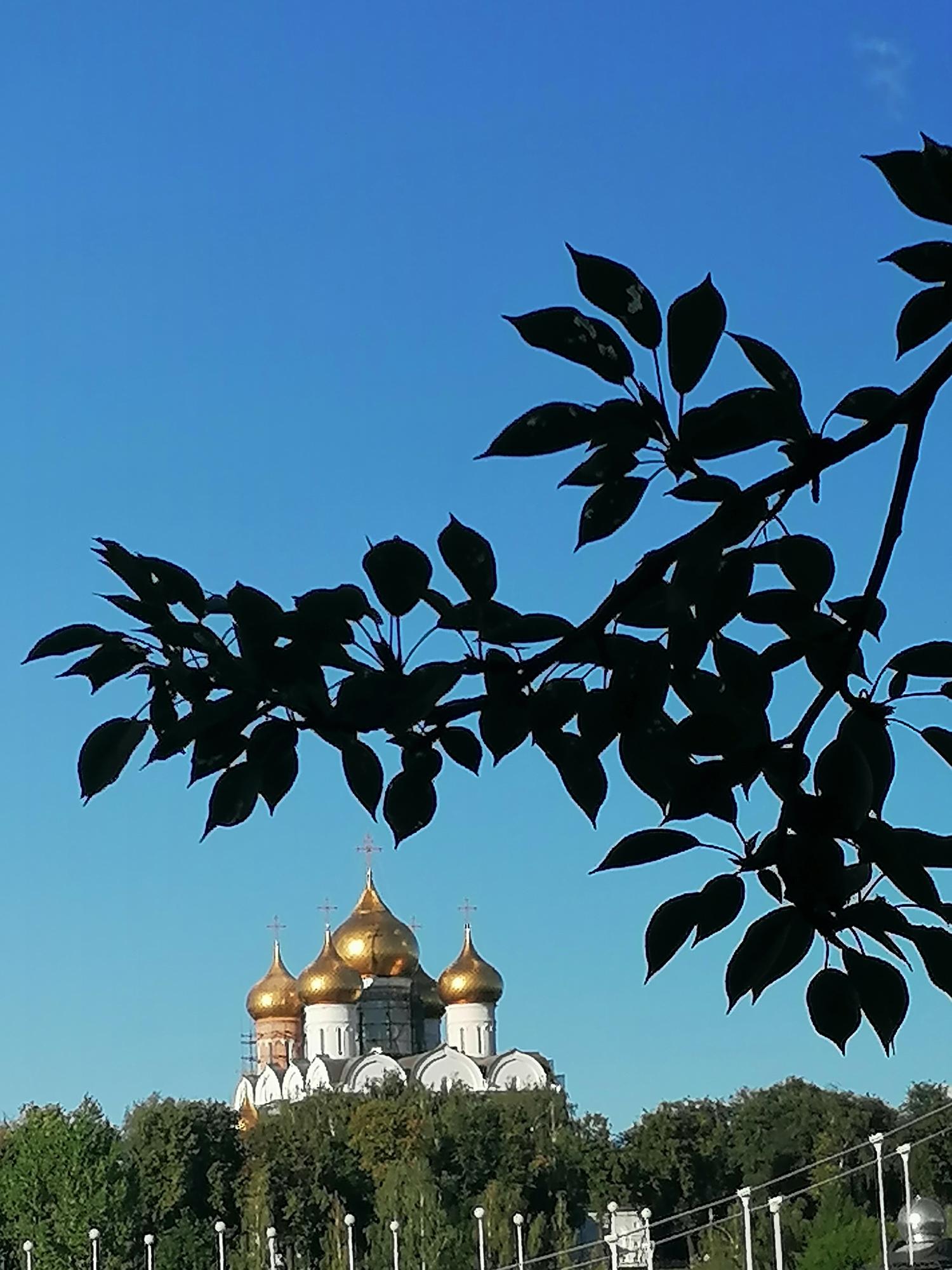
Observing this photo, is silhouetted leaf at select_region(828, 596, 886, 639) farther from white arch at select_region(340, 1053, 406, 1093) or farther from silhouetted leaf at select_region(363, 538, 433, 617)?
white arch at select_region(340, 1053, 406, 1093)

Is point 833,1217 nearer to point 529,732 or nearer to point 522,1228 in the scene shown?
point 522,1228

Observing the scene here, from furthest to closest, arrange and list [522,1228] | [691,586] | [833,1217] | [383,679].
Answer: [522,1228] < [833,1217] < [383,679] < [691,586]

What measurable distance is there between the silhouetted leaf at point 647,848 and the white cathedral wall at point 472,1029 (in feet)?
162

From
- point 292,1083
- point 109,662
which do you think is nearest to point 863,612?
point 109,662

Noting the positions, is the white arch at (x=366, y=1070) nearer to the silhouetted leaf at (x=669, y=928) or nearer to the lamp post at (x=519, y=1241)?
the lamp post at (x=519, y=1241)

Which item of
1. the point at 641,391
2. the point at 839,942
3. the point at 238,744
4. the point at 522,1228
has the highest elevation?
the point at 522,1228

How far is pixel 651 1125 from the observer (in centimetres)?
3975

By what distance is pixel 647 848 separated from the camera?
144 cm

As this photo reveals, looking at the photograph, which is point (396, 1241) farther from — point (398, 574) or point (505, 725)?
point (398, 574)

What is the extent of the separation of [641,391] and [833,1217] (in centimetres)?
3480

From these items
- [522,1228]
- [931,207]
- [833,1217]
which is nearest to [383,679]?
[931,207]

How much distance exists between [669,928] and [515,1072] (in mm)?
48901

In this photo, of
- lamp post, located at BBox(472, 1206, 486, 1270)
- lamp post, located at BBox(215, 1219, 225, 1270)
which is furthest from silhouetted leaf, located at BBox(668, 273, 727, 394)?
lamp post, located at BBox(215, 1219, 225, 1270)

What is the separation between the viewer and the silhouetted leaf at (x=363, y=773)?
155 cm
